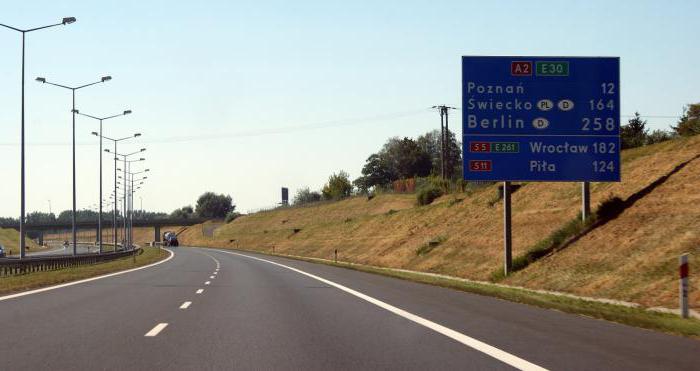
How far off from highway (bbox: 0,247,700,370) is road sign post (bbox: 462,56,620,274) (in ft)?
36.4

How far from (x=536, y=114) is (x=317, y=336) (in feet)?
65.9

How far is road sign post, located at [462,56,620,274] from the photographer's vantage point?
30.2m

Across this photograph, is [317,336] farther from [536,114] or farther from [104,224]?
[104,224]

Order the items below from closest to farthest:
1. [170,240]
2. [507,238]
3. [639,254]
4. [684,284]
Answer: [684,284] → [639,254] → [507,238] → [170,240]

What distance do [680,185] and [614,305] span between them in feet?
39.0

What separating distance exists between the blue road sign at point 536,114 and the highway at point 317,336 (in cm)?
1110

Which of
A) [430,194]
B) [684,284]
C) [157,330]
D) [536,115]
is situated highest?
[536,115]

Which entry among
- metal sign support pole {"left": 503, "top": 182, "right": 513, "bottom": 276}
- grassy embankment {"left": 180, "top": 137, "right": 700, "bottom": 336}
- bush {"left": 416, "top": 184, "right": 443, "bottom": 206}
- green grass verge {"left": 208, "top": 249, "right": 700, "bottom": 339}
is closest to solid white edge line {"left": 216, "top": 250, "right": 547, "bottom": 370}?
green grass verge {"left": 208, "top": 249, "right": 700, "bottom": 339}

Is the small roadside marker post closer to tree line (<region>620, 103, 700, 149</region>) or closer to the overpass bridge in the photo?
tree line (<region>620, 103, 700, 149</region>)

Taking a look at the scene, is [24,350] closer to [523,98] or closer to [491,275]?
[523,98]

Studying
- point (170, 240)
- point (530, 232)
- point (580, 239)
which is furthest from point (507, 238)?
point (170, 240)

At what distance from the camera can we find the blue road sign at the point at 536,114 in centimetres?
3022

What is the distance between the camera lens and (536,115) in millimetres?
30438

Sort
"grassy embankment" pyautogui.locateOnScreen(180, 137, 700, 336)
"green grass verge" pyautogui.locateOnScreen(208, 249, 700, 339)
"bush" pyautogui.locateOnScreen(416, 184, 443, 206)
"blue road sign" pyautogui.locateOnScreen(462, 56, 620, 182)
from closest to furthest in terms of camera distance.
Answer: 1. "green grass verge" pyautogui.locateOnScreen(208, 249, 700, 339)
2. "grassy embankment" pyautogui.locateOnScreen(180, 137, 700, 336)
3. "blue road sign" pyautogui.locateOnScreen(462, 56, 620, 182)
4. "bush" pyautogui.locateOnScreen(416, 184, 443, 206)
